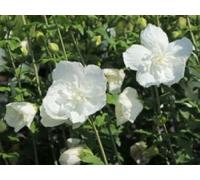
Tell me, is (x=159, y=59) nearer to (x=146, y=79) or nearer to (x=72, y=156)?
(x=146, y=79)

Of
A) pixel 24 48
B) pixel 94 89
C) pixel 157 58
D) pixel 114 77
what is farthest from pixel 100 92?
pixel 24 48

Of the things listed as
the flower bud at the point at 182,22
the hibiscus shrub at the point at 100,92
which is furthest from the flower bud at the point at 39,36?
the flower bud at the point at 182,22

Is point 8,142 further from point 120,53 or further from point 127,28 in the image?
point 127,28

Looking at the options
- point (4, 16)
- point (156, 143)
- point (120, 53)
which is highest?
point (4, 16)

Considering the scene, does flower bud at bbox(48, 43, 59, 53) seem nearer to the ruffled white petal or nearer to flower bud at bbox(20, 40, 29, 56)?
flower bud at bbox(20, 40, 29, 56)

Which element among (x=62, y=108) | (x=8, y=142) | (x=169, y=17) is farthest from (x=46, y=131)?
(x=169, y=17)

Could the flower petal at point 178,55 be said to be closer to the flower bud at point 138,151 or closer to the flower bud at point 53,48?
the flower bud at point 138,151

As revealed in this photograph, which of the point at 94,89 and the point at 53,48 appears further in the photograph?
the point at 53,48
